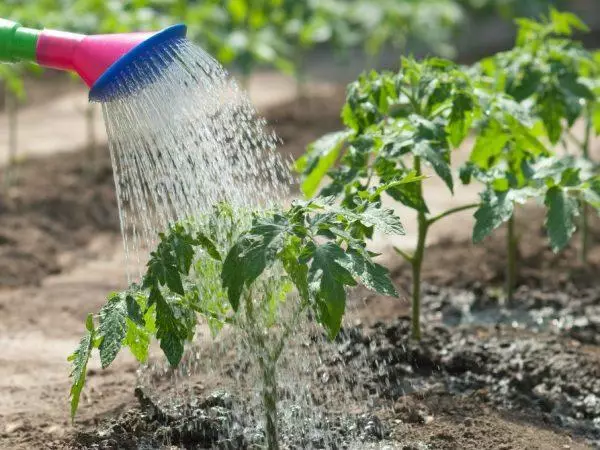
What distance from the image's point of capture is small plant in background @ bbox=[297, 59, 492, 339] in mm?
3885

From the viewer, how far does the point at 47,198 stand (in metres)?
6.83

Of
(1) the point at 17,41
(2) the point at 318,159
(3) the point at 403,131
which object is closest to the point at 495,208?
(3) the point at 403,131

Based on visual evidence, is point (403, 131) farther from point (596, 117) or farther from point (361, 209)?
point (596, 117)

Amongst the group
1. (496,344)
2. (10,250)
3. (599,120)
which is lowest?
(496,344)

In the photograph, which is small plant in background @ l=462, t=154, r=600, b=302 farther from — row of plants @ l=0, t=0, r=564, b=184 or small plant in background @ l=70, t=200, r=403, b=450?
row of plants @ l=0, t=0, r=564, b=184

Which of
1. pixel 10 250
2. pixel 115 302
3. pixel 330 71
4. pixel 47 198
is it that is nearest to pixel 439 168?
pixel 115 302

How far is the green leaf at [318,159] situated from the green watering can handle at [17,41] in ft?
3.64

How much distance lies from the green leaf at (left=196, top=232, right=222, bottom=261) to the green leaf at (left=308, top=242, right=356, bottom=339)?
33cm

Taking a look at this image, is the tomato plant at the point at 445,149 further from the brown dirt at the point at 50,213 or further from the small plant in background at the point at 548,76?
the brown dirt at the point at 50,213

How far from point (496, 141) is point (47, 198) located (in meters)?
3.38

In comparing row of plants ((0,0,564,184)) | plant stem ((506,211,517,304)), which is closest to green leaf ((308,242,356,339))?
plant stem ((506,211,517,304))

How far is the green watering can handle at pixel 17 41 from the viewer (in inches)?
140

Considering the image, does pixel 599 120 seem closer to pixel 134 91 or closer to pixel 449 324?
pixel 449 324

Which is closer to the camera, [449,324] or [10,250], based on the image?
[449,324]
